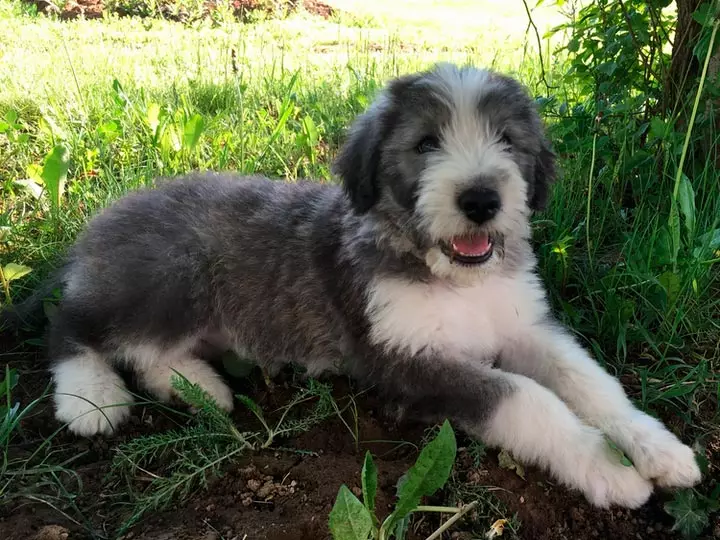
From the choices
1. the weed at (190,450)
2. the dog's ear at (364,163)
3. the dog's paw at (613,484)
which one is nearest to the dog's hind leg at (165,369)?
the weed at (190,450)

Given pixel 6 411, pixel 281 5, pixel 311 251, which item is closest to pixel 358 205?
pixel 311 251

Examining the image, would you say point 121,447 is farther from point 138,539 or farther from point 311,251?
point 311,251

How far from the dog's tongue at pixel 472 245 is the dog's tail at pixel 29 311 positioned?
258 cm

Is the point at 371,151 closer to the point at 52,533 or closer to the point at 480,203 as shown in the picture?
the point at 480,203

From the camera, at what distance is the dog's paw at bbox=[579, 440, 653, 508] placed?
94.5 inches

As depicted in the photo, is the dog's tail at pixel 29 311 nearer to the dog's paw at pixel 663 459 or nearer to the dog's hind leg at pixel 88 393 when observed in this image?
the dog's hind leg at pixel 88 393

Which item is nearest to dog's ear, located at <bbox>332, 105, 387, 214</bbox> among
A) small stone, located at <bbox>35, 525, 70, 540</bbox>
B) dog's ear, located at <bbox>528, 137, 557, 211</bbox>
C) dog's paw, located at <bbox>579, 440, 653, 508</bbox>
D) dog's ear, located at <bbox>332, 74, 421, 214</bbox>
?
dog's ear, located at <bbox>332, 74, 421, 214</bbox>

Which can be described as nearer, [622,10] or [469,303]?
[469,303]

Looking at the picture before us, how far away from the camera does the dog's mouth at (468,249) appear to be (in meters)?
2.82

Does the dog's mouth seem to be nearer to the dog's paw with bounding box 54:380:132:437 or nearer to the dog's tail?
the dog's paw with bounding box 54:380:132:437

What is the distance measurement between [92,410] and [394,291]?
169 centimetres

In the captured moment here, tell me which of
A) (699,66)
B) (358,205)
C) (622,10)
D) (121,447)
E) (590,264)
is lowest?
(121,447)

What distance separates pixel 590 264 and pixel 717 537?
1.70m

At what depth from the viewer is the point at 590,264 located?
358 centimetres
